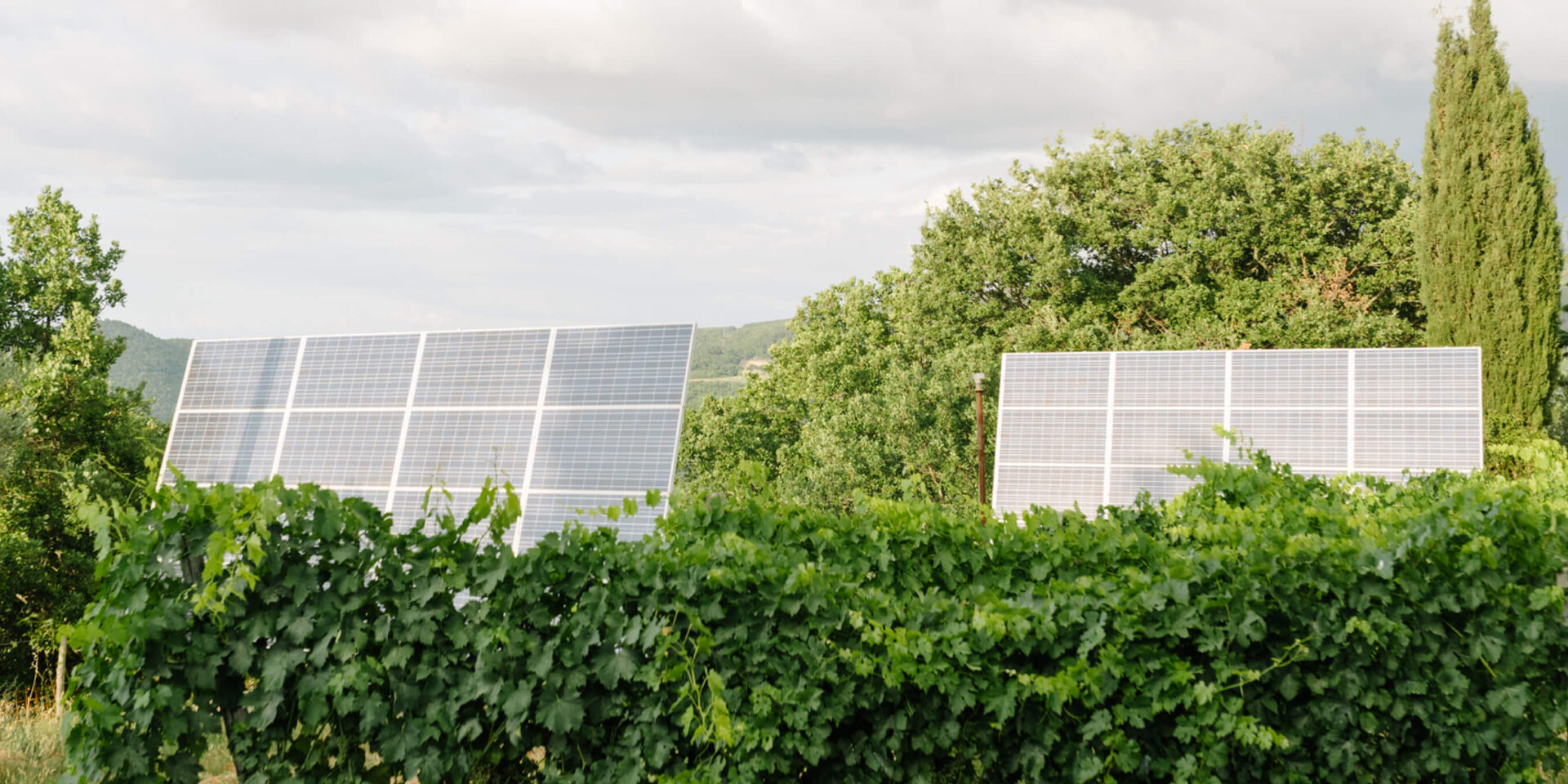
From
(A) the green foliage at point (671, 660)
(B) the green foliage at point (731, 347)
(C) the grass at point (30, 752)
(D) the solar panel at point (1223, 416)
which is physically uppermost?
(B) the green foliage at point (731, 347)

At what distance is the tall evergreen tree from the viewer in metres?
19.7

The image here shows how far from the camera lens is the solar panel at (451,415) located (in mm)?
9781

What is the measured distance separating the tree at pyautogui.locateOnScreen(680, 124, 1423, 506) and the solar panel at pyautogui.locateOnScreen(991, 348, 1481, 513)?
8.75m

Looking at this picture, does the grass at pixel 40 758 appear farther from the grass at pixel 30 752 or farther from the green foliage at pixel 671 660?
the green foliage at pixel 671 660

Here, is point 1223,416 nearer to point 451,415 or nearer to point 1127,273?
point 451,415

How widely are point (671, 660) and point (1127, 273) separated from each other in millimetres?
27470

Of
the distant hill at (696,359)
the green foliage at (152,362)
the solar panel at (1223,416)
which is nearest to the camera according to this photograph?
the solar panel at (1223,416)

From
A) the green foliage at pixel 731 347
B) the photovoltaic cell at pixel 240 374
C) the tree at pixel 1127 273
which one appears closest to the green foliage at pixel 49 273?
the photovoltaic cell at pixel 240 374

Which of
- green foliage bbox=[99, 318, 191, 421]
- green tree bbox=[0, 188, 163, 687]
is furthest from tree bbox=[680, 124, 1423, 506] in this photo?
green foliage bbox=[99, 318, 191, 421]

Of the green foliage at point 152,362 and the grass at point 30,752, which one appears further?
the green foliage at point 152,362

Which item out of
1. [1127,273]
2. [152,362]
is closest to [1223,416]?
[1127,273]

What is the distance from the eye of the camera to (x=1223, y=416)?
13.8 metres

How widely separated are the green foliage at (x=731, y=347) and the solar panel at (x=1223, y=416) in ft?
172

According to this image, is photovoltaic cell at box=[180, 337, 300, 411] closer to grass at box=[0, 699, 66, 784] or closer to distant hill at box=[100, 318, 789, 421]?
grass at box=[0, 699, 66, 784]
